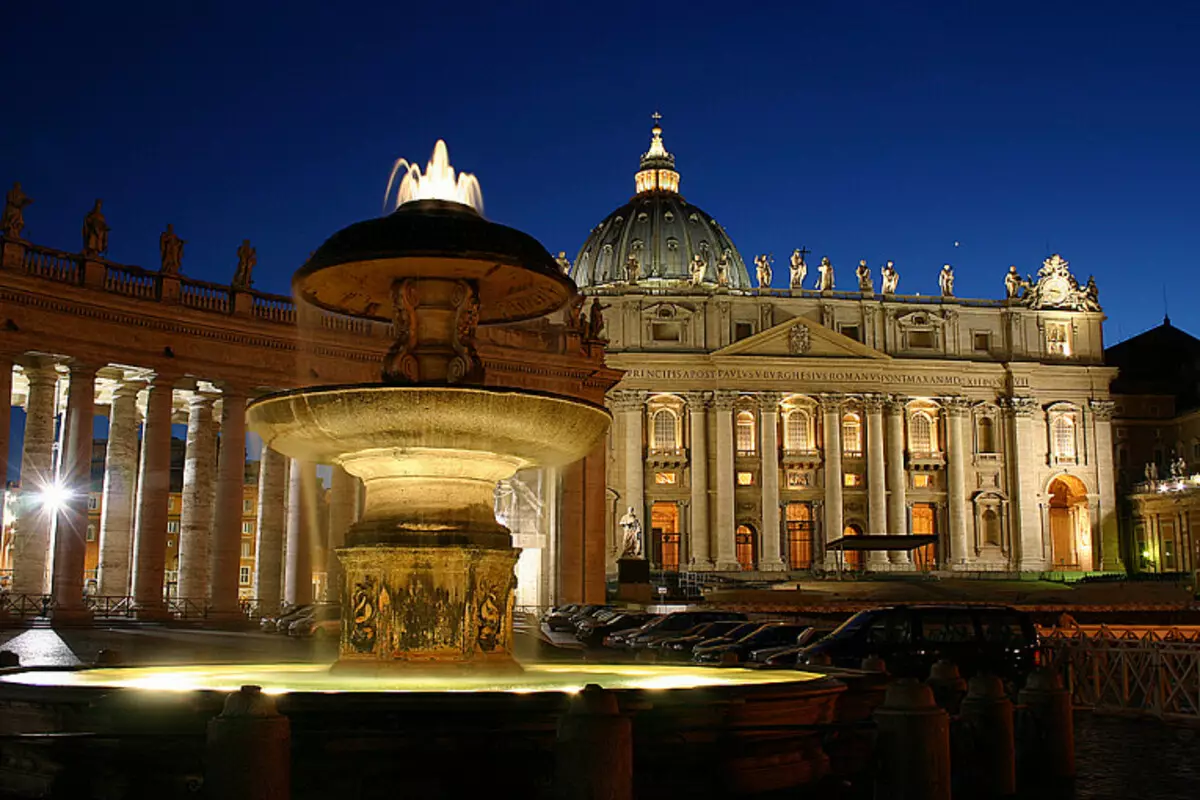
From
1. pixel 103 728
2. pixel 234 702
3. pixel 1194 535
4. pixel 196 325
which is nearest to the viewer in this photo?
pixel 234 702

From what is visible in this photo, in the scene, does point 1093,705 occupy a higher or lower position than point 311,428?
lower

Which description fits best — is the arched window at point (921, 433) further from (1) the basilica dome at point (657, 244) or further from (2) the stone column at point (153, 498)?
(2) the stone column at point (153, 498)

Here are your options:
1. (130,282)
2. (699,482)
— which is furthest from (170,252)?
(699,482)

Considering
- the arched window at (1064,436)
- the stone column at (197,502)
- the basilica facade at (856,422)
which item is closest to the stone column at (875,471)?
the basilica facade at (856,422)

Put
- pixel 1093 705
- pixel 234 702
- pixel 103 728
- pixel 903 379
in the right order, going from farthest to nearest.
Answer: pixel 903 379, pixel 1093 705, pixel 103 728, pixel 234 702

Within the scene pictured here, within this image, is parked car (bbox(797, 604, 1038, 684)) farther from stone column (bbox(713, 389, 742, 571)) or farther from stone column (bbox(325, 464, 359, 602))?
stone column (bbox(713, 389, 742, 571))

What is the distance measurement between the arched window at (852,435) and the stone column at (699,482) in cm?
1050

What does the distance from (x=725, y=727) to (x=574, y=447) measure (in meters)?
4.64

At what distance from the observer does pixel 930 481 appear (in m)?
94.2

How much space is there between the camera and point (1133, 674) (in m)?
19.8

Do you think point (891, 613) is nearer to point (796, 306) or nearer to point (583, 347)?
point (583, 347)

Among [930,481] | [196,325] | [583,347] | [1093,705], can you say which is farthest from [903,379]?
[1093,705]

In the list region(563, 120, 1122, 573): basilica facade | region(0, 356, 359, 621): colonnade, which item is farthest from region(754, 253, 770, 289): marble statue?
region(0, 356, 359, 621): colonnade

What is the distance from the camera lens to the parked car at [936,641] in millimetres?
19797
